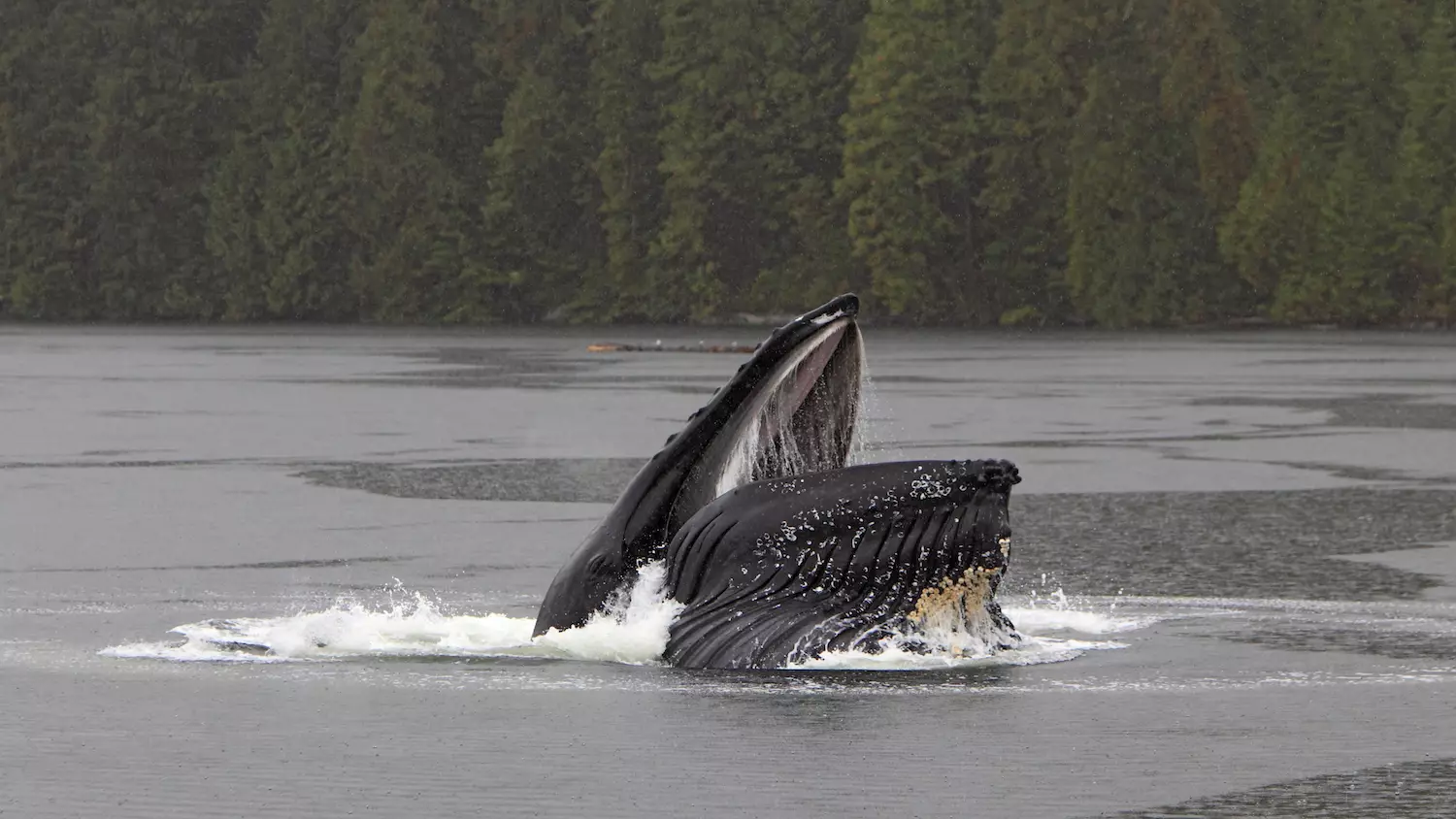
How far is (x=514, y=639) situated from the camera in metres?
12.2

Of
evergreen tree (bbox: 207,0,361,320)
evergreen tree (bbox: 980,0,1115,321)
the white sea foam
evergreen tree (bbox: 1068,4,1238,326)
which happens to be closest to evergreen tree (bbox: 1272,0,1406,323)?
evergreen tree (bbox: 1068,4,1238,326)

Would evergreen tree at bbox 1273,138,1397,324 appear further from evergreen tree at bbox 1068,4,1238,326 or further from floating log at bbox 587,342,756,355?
floating log at bbox 587,342,756,355

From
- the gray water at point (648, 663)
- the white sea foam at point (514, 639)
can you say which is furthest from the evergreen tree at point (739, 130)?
the white sea foam at point (514, 639)

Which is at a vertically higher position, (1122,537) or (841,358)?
(841,358)

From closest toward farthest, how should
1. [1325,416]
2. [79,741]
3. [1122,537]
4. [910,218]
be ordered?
1. [79,741]
2. [1122,537]
3. [1325,416]
4. [910,218]

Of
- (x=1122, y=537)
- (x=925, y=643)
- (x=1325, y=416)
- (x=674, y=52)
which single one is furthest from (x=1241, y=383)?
(x=674, y=52)

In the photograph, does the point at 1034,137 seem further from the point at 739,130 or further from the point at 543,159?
the point at 543,159

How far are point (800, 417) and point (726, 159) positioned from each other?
85191mm

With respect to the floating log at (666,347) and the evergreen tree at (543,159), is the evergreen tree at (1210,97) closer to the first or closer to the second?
the evergreen tree at (543,159)

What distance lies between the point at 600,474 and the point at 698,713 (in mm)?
13307

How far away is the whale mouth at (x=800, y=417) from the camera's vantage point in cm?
1058

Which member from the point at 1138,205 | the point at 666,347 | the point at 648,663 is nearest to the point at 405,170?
the point at 1138,205

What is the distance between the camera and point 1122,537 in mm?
17531

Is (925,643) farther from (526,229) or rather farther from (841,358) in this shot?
(526,229)
